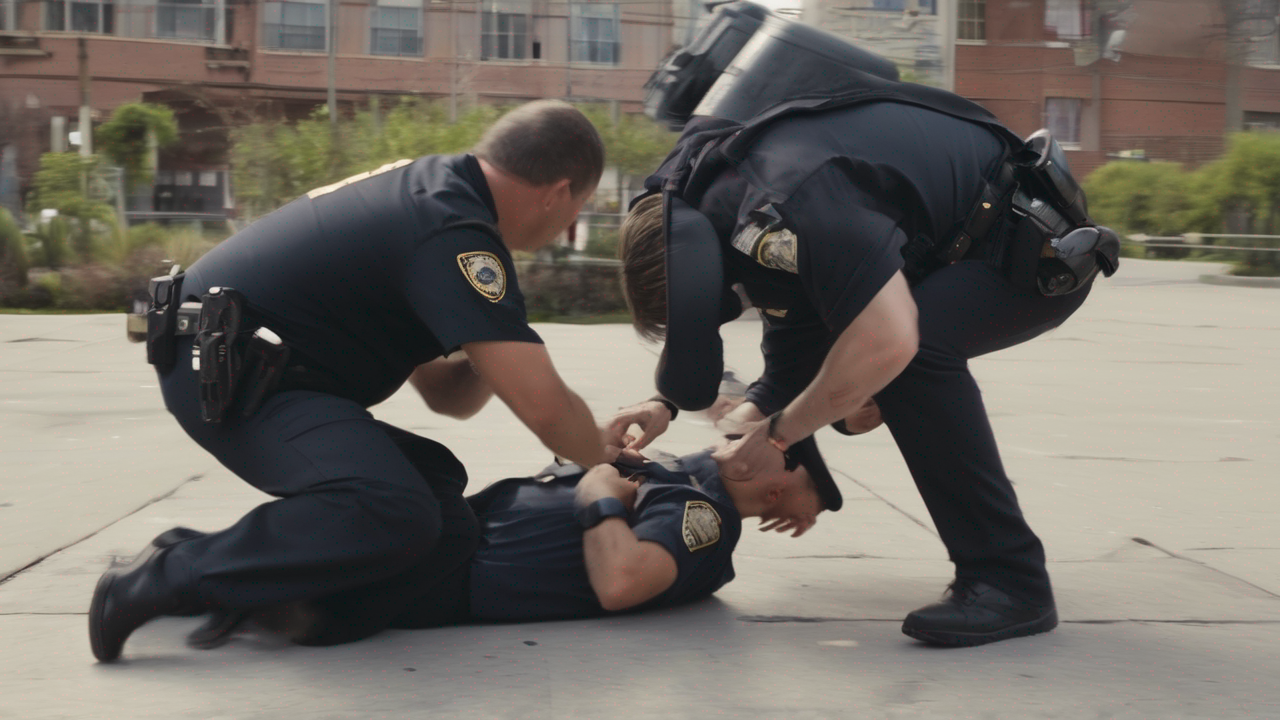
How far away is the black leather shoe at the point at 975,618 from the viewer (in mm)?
2670

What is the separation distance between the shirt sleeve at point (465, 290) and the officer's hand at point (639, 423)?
0.54 metres

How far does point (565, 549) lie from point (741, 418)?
0.66 metres

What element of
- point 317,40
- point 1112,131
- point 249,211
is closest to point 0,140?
point 249,211

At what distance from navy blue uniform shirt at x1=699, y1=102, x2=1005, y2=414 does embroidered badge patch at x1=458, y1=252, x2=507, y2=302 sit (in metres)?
0.46

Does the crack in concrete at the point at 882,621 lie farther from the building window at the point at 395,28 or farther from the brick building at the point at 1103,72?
the brick building at the point at 1103,72

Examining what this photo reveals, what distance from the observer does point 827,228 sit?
2.43m

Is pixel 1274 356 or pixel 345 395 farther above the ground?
pixel 345 395

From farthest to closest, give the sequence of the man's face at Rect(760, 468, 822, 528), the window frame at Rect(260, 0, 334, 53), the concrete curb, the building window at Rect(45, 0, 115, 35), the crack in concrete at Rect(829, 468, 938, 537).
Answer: the window frame at Rect(260, 0, 334, 53), the building window at Rect(45, 0, 115, 35), the concrete curb, the crack in concrete at Rect(829, 468, 938, 537), the man's face at Rect(760, 468, 822, 528)

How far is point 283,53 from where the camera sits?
28.7 metres

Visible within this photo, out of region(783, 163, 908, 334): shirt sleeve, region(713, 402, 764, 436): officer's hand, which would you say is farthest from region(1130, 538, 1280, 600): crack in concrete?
region(783, 163, 908, 334): shirt sleeve

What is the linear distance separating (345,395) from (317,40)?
2819 centimetres

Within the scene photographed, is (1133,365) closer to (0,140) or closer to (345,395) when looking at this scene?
(345,395)

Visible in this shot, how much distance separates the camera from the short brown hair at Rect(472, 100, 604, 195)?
2.75m

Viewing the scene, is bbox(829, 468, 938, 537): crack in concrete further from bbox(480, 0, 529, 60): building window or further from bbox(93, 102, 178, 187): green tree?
bbox(480, 0, 529, 60): building window
